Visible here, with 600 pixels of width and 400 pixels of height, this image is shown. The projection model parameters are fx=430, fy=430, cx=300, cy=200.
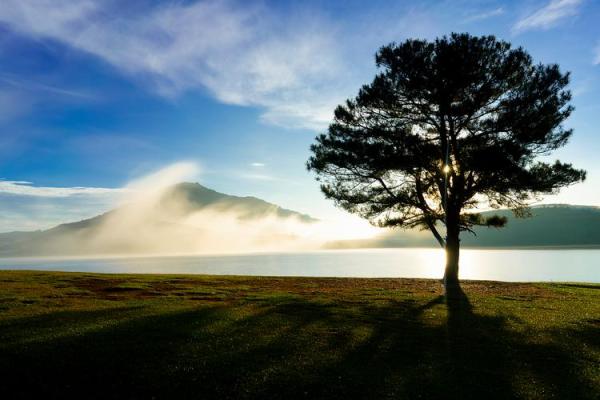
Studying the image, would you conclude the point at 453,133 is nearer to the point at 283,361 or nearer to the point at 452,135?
the point at 452,135

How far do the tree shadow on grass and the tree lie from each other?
19.1m

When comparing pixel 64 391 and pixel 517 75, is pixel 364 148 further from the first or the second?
pixel 64 391

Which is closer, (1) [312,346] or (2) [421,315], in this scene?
(1) [312,346]

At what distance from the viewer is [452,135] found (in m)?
39.4

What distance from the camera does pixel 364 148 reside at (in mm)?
40125

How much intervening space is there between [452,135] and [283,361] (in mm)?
30283

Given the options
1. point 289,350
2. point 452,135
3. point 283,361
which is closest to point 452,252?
point 452,135

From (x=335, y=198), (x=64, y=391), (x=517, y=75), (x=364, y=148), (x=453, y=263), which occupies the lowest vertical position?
(x=64, y=391)

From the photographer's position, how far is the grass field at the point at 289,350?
13438 millimetres

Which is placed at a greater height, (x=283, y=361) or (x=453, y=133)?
(x=453, y=133)

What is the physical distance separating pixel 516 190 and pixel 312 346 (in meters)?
29.1

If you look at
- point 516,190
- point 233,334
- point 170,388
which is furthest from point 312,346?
point 516,190

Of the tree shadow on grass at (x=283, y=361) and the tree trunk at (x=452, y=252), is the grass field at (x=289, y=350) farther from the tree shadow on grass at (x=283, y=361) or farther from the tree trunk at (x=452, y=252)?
the tree trunk at (x=452, y=252)

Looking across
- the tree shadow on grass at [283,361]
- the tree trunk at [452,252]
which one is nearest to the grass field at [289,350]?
A: the tree shadow on grass at [283,361]
